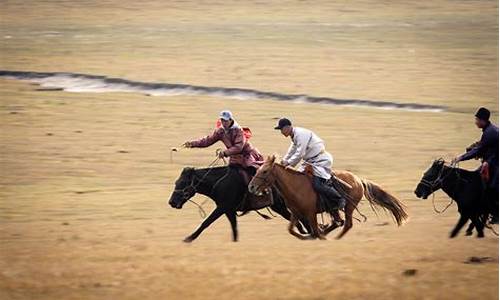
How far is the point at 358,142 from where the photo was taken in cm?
2964

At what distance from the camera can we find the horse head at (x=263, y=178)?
16.5 metres

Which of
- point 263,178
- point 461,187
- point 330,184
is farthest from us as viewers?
point 461,187

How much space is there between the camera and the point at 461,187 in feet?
56.5

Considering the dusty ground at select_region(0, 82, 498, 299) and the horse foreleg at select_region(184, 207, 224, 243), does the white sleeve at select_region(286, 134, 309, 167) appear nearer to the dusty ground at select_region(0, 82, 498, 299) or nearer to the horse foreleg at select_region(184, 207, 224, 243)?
the dusty ground at select_region(0, 82, 498, 299)

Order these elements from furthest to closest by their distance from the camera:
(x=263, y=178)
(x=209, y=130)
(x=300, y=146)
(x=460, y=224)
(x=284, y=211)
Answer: (x=209, y=130) < (x=284, y=211) < (x=460, y=224) < (x=300, y=146) < (x=263, y=178)

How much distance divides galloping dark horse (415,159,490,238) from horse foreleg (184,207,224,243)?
9.71ft

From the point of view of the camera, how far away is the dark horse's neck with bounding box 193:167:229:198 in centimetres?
1733

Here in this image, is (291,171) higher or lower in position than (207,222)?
higher

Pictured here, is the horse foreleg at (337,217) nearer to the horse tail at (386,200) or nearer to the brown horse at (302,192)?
the brown horse at (302,192)

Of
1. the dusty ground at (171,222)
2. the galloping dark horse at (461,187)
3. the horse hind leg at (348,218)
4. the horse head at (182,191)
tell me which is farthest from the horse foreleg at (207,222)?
the galloping dark horse at (461,187)

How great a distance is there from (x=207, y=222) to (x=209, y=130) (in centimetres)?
1410

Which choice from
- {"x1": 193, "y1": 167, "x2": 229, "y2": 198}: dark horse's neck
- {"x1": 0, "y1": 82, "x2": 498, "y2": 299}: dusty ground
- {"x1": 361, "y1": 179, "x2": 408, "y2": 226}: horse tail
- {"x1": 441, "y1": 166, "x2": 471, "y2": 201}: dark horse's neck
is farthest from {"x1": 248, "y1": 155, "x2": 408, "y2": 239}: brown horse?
{"x1": 193, "y1": 167, "x2": 229, "y2": 198}: dark horse's neck

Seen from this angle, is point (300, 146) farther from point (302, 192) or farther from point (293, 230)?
point (293, 230)

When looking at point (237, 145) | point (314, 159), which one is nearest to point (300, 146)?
point (314, 159)
